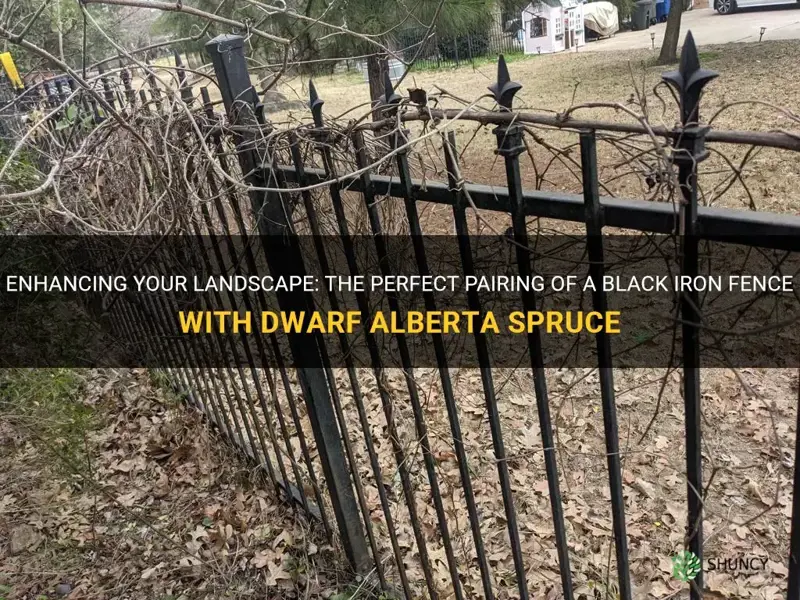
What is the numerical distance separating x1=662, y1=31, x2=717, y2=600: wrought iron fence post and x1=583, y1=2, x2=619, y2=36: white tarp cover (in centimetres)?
2642

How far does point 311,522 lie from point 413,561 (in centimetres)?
51

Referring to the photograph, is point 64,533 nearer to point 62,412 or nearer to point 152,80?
point 62,412

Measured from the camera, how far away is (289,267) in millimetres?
2164

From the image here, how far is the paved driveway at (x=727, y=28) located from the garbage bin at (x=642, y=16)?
0.54m

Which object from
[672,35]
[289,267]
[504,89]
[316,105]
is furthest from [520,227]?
[672,35]

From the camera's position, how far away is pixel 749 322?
4.04 m

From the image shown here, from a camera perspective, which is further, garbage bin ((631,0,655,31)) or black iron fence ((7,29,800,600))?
garbage bin ((631,0,655,31))

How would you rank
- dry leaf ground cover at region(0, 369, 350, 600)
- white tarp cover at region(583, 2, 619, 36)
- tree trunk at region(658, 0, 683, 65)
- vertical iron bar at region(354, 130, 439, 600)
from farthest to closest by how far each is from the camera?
white tarp cover at region(583, 2, 619, 36), tree trunk at region(658, 0, 683, 65), dry leaf ground cover at region(0, 369, 350, 600), vertical iron bar at region(354, 130, 439, 600)

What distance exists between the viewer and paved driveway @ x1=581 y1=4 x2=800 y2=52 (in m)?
16.6

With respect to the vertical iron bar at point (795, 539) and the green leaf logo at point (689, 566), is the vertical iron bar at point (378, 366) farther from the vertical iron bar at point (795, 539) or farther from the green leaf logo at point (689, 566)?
the vertical iron bar at point (795, 539)

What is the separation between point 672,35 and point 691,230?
53.1ft

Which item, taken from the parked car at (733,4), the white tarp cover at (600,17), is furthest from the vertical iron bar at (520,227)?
the white tarp cover at (600,17)

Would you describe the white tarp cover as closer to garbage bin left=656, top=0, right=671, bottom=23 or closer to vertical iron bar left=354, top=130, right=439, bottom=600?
garbage bin left=656, top=0, right=671, bottom=23

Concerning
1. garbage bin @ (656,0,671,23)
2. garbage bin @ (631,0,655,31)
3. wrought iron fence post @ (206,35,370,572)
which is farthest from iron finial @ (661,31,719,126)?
garbage bin @ (656,0,671,23)
